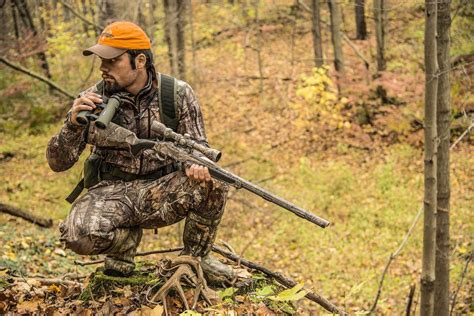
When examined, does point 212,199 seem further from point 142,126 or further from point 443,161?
point 443,161

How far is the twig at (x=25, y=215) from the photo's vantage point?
9.80m

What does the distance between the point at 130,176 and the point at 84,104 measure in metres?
0.81

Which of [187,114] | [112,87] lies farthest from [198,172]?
[112,87]

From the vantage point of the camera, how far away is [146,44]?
14.3 ft

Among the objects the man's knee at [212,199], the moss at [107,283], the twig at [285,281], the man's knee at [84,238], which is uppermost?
the man's knee at [212,199]

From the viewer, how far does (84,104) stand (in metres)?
4.00

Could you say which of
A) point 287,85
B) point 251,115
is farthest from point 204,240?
point 287,85

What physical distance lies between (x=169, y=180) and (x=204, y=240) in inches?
21.3

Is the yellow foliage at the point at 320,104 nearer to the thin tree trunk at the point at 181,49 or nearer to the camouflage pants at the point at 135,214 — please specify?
the thin tree trunk at the point at 181,49

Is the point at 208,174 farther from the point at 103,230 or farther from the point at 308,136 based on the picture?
the point at 308,136

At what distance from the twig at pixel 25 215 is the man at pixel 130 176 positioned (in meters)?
5.92

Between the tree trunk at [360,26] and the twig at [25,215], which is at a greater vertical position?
the tree trunk at [360,26]

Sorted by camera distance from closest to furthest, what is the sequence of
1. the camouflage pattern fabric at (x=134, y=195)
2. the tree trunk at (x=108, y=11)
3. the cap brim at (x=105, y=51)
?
the cap brim at (x=105, y=51) → the camouflage pattern fabric at (x=134, y=195) → the tree trunk at (x=108, y=11)

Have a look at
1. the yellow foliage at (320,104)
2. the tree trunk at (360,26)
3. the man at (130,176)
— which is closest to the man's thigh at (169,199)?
the man at (130,176)
